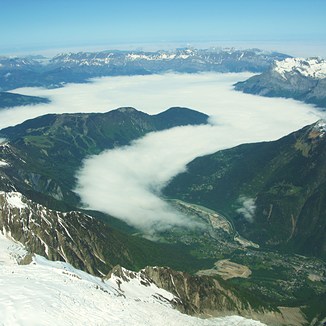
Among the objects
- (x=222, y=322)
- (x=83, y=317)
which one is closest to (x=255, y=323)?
(x=222, y=322)

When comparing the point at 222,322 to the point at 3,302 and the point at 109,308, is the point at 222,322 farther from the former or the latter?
the point at 3,302

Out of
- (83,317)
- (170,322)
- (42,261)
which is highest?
(83,317)

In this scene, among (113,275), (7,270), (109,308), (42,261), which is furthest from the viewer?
(113,275)

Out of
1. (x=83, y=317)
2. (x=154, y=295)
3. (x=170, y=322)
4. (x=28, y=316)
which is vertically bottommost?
(x=154, y=295)

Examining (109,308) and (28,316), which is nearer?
(28,316)

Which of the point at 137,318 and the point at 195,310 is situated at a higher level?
the point at 137,318

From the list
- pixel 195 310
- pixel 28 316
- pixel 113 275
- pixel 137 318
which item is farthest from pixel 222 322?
pixel 28 316

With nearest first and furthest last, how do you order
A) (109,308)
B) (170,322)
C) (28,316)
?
(28,316) → (109,308) → (170,322)

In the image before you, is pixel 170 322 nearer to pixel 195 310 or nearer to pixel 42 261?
pixel 42 261

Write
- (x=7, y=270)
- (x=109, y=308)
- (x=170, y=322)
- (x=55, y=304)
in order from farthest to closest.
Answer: (x=170, y=322) < (x=7, y=270) < (x=109, y=308) < (x=55, y=304)
